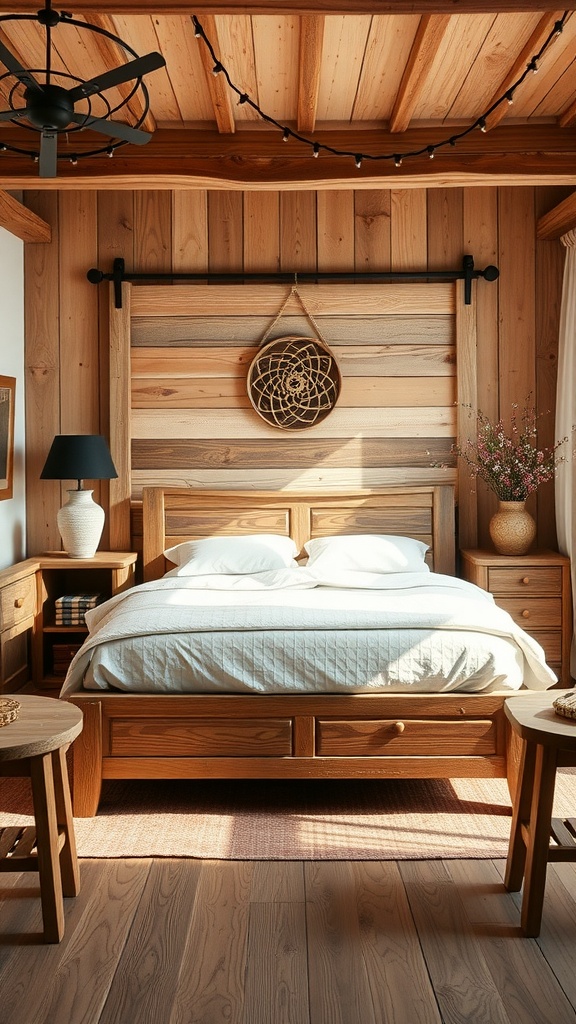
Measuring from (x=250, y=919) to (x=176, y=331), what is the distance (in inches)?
133

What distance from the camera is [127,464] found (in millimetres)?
4984

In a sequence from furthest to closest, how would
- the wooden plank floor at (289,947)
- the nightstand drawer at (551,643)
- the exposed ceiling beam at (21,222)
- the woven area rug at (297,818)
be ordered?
the nightstand drawer at (551,643) → the exposed ceiling beam at (21,222) → the woven area rug at (297,818) → the wooden plank floor at (289,947)

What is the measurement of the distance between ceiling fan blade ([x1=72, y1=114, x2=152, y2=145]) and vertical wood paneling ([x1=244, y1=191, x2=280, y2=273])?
2.23 metres

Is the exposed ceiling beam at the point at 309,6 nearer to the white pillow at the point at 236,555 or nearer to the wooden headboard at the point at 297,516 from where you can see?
the white pillow at the point at 236,555

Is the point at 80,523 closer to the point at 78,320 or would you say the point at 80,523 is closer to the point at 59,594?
the point at 59,594

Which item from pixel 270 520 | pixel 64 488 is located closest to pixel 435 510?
pixel 270 520

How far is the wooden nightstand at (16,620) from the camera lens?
13.9ft

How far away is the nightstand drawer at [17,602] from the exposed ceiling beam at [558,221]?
328 cm

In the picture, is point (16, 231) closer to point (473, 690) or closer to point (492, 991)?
point (473, 690)

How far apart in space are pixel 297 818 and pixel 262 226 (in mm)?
3291

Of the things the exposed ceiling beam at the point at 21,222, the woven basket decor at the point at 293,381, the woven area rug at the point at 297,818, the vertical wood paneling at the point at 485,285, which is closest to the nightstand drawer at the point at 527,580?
the vertical wood paneling at the point at 485,285

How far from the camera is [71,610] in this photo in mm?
4652

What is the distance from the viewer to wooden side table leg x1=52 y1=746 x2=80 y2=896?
2.53 metres

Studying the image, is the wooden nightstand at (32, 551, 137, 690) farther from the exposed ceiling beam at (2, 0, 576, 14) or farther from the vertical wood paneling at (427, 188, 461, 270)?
the exposed ceiling beam at (2, 0, 576, 14)
